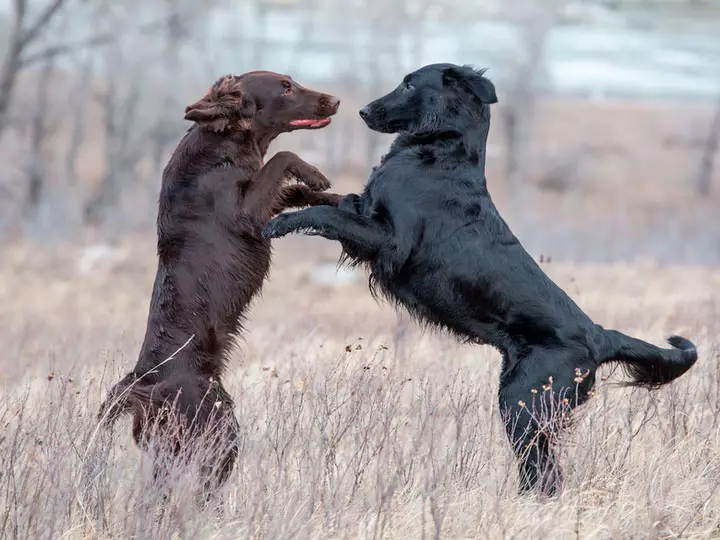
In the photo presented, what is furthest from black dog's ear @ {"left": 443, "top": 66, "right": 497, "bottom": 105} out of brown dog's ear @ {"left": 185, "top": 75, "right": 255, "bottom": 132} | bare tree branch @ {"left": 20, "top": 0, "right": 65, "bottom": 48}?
bare tree branch @ {"left": 20, "top": 0, "right": 65, "bottom": 48}

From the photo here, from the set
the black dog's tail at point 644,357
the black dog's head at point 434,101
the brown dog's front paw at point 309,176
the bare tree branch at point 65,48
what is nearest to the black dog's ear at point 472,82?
the black dog's head at point 434,101

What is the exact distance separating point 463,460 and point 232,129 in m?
1.92

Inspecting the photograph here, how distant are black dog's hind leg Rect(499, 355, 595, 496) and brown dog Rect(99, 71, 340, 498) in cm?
125

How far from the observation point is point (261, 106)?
471 centimetres

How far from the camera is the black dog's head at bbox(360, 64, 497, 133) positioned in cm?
464

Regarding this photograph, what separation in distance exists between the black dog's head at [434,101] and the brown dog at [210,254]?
0.51 meters

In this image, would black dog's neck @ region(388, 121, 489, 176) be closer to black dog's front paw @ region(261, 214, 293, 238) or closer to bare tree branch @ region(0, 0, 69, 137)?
black dog's front paw @ region(261, 214, 293, 238)

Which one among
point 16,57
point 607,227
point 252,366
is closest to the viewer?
point 252,366

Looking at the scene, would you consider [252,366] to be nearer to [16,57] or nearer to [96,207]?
[16,57]

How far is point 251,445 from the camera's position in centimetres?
427

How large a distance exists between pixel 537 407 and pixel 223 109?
2050mm

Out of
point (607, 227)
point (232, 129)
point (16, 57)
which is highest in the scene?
point (16, 57)

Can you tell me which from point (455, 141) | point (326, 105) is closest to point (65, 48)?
point (326, 105)

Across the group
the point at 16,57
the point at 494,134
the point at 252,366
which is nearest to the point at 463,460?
the point at 252,366
